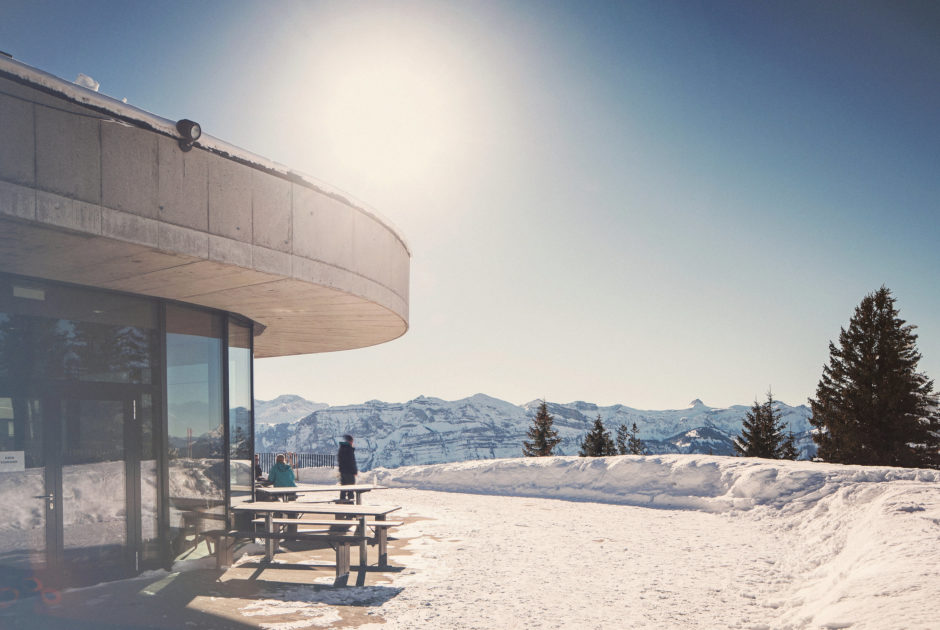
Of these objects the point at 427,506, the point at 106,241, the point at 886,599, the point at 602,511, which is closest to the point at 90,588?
the point at 106,241

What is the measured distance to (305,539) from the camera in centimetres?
810

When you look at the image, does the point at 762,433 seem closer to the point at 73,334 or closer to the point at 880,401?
the point at 880,401

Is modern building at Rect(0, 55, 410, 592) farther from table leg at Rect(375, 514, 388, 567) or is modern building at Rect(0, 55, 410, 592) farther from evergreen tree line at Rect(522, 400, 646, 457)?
evergreen tree line at Rect(522, 400, 646, 457)

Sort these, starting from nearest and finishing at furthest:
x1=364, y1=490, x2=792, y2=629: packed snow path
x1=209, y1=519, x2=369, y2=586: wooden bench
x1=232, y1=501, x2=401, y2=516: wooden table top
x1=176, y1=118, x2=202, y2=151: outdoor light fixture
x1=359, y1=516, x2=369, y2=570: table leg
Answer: x1=364, y1=490, x2=792, y2=629: packed snow path → x1=176, y1=118, x2=202, y2=151: outdoor light fixture → x1=209, y1=519, x2=369, y2=586: wooden bench → x1=359, y1=516, x2=369, y2=570: table leg → x1=232, y1=501, x2=401, y2=516: wooden table top

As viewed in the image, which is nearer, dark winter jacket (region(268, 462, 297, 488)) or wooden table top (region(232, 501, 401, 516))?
wooden table top (region(232, 501, 401, 516))

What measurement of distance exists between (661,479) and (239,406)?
11.0 m

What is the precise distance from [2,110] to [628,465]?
15.8m

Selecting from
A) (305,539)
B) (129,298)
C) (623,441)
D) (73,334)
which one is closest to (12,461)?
(73,334)

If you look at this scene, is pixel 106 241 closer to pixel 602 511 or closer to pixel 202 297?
pixel 202 297

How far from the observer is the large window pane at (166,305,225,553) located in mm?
8625

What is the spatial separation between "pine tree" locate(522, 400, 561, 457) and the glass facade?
1903 inches

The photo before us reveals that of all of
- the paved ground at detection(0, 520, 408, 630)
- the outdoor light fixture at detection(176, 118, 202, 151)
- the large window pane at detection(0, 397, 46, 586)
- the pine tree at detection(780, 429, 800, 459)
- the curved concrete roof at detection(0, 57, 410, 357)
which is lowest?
the pine tree at detection(780, 429, 800, 459)

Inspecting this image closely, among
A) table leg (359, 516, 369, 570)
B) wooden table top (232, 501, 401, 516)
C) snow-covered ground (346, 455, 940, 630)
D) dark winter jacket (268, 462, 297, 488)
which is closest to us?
snow-covered ground (346, 455, 940, 630)

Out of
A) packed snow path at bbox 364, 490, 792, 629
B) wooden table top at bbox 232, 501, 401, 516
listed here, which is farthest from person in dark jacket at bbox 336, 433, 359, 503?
wooden table top at bbox 232, 501, 401, 516
